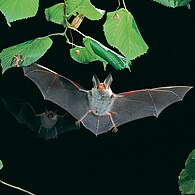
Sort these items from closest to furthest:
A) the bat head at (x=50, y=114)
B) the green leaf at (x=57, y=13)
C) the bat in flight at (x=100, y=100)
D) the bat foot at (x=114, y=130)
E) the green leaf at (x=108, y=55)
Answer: the green leaf at (x=108, y=55) → the green leaf at (x=57, y=13) → the bat in flight at (x=100, y=100) → the bat foot at (x=114, y=130) → the bat head at (x=50, y=114)

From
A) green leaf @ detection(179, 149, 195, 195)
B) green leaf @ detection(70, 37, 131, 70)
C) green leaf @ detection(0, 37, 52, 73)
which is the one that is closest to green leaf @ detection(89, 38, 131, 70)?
green leaf @ detection(70, 37, 131, 70)

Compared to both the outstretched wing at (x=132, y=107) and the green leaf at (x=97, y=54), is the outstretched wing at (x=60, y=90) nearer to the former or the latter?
the outstretched wing at (x=132, y=107)

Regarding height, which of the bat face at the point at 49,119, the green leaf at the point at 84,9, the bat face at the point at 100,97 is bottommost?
the bat face at the point at 49,119

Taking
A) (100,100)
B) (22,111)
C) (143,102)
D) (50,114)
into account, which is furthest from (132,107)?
(22,111)

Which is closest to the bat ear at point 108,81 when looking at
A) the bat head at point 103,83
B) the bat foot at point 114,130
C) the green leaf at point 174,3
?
the bat head at point 103,83

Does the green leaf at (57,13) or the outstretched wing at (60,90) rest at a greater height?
the green leaf at (57,13)

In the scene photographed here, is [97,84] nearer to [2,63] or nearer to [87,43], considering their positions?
[87,43]

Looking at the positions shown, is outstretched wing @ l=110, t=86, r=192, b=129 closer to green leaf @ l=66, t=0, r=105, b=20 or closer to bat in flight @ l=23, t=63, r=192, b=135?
bat in flight @ l=23, t=63, r=192, b=135
